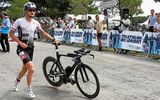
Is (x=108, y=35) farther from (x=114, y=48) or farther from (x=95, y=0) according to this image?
(x=95, y=0)

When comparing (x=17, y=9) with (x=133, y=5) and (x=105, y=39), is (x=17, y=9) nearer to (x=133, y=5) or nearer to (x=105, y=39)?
(x=133, y=5)

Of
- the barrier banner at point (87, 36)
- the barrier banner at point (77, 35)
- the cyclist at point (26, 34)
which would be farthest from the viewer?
the barrier banner at point (77, 35)

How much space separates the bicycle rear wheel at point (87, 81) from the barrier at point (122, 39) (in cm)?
829

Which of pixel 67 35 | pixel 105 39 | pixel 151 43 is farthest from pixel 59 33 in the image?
pixel 151 43

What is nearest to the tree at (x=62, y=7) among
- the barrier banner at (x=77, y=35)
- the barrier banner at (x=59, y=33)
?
the barrier banner at (x=59, y=33)

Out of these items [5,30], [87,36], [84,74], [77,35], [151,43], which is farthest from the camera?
[77,35]

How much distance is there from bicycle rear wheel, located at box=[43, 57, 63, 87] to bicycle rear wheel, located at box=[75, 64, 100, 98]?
0.69 m

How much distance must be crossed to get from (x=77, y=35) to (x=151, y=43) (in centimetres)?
790

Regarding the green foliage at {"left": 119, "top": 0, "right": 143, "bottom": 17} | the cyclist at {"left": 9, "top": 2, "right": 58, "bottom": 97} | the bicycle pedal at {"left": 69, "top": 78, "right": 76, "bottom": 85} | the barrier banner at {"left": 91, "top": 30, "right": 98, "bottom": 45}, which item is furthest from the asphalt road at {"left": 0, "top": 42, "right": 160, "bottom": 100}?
the green foliage at {"left": 119, "top": 0, "right": 143, "bottom": 17}

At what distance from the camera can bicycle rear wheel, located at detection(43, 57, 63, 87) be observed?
30.0 feet

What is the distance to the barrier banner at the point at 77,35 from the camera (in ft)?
76.2

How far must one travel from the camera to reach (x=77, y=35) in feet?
77.9

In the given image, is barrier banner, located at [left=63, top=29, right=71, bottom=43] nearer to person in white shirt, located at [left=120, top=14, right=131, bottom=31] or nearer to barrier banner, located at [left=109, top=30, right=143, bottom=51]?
barrier banner, located at [left=109, top=30, right=143, bottom=51]

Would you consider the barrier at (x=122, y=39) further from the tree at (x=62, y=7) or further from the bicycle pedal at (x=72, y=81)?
the tree at (x=62, y=7)
